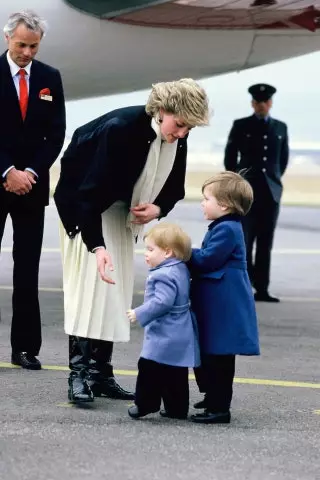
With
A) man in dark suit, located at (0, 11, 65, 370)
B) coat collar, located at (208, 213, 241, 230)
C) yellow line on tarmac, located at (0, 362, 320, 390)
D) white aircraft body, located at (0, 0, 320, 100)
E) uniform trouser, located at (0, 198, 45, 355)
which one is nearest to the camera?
coat collar, located at (208, 213, 241, 230)

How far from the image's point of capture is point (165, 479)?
15.8 feet

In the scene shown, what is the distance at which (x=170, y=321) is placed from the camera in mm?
5801

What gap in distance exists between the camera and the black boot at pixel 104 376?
6414mm

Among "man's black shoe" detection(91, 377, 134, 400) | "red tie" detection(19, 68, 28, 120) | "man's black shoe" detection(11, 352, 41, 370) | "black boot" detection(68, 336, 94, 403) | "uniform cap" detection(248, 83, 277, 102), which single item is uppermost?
"red tie" detection(19, 68, 28, 120)

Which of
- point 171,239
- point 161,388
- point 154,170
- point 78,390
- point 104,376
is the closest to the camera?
point 171,239

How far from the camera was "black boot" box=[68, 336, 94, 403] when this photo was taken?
6191 millimetres

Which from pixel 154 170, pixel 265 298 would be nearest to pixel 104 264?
pixel 154 170

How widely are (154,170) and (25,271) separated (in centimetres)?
154

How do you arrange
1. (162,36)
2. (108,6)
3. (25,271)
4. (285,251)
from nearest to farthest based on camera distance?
(25,271)
(108,6)
(162,36)
(285,251)

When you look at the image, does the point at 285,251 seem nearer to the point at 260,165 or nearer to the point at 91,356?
the point at 260,165

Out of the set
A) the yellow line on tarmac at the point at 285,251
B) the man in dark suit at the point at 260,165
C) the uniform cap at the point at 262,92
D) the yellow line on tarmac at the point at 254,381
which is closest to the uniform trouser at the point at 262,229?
the man in dark suit at the point at 260,165

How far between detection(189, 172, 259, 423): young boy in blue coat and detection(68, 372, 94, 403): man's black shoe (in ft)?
1.75

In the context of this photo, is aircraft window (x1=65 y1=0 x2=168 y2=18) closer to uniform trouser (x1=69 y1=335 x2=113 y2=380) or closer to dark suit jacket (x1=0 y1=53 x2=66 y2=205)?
dark suit jacket (x1=0 y1=53 x2=66 y2=205)

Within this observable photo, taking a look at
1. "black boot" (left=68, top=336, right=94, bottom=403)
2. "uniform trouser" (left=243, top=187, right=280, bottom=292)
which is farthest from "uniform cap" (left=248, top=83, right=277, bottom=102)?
"black boot" (left=68, top=336, right=94, bottom=403)
